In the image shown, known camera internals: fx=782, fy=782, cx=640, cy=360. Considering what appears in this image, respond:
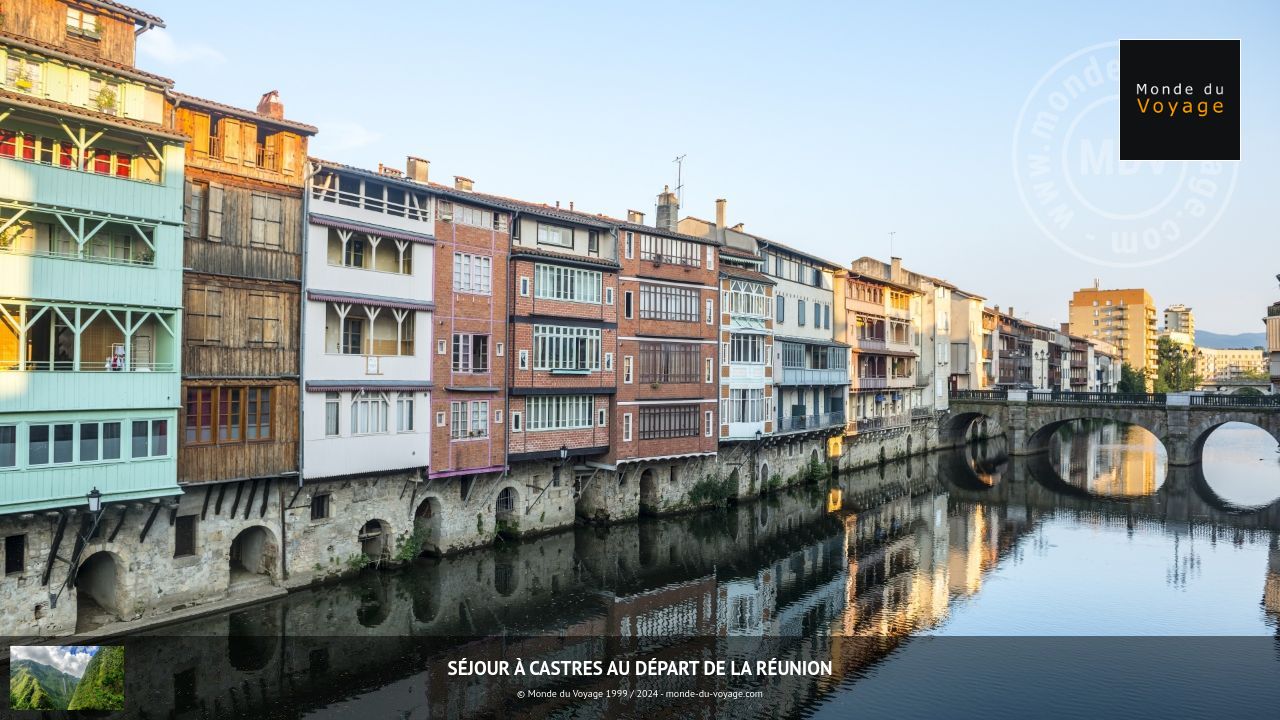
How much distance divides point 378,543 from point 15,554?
14104mm

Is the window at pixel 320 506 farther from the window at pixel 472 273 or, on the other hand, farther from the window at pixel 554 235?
the window at pixel 554 235

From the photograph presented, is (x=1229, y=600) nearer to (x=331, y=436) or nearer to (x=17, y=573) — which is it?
(x=331, y=436)

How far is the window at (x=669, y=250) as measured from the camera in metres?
47.1

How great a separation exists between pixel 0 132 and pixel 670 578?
31.7m

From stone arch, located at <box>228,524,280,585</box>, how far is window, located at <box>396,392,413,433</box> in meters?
7.02

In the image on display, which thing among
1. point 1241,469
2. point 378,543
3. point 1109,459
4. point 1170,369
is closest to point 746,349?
point 378,543

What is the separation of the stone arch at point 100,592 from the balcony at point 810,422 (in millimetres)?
43418

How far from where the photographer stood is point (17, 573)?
25.0 metres

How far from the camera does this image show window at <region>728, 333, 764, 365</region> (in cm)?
5422

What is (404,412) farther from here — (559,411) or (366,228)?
(559,411)

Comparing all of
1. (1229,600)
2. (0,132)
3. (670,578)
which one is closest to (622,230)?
(670,578)

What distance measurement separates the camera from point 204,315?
29.3m

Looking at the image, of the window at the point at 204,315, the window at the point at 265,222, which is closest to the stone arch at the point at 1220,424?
the window at the point at 265,222

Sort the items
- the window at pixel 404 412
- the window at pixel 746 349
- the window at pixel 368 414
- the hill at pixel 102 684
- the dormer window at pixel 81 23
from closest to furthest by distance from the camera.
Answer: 1. the hill at pixel 102 684
2. the dormer window at pixel 81 23
3. the window at pixel 368 414
4. the window at pixel 404 412
5. the window at pixel 746 349
